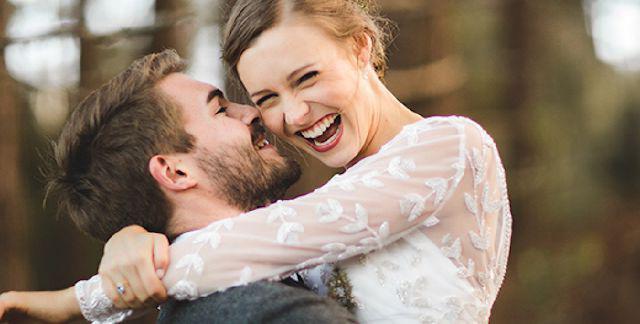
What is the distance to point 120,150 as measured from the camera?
6.70 ft

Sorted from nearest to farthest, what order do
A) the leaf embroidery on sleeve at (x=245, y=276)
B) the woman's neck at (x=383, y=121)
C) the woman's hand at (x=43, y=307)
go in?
1. the leaf embroidery on sleeve at (x=245, y=276)
2. the woman's hand at (x=43, y=307)
3. the woman's neck at (x=383, y=121)

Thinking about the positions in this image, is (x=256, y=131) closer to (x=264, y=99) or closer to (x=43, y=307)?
(x=264, y=99)

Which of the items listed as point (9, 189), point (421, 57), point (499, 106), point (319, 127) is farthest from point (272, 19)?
point (499, 106)

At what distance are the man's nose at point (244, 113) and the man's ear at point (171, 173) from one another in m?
0.21

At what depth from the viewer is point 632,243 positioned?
10.0 m

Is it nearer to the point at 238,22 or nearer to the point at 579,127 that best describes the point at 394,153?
the point at 238,22

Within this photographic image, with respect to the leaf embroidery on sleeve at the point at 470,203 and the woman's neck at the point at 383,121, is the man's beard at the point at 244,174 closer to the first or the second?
the woman's neck at the point at 383,121

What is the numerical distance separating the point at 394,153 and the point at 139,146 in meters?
0.58

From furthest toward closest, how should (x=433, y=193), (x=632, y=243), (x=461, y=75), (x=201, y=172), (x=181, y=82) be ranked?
(x=632, y=243), (x=461, y=75), (x=181, y=82), (x=201, y=172), (x=433, y=193)

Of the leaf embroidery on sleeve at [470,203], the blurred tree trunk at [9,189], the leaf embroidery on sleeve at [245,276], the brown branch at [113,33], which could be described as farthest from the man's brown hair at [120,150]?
the blurred tree trunk at [9,189]

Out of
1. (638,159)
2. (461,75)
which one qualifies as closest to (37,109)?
(461,75)

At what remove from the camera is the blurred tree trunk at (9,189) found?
508 cm

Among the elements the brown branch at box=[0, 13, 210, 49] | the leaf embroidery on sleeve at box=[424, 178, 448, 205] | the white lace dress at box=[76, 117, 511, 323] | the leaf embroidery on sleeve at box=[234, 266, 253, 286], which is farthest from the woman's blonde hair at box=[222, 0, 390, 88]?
the brown branch at box=[0, 13, 210, 49]

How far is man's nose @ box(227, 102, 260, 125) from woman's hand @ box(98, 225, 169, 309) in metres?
0.44
